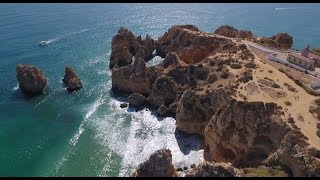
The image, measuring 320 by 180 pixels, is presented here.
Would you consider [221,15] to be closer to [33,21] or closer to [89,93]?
[33,21]

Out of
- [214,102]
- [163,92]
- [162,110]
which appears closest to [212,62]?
[163,92]

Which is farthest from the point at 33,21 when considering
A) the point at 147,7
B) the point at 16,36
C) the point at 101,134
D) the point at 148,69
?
the point at 101,134

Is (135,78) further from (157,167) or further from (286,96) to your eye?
(157,167)


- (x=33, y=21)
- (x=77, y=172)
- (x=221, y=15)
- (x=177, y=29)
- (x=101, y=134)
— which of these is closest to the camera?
(x=77, y=172)

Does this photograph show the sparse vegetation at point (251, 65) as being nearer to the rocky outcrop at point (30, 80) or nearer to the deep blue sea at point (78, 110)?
the deep blue sea at point (78, 110)

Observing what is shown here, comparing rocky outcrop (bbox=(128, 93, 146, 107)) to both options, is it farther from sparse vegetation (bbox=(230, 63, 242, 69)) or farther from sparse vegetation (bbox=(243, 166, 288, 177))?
sparse vegetation (bbox=(243, 166, 288, 177))


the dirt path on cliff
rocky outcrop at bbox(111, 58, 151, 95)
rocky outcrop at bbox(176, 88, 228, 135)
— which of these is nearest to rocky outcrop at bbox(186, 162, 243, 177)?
the dirt path on cliff
